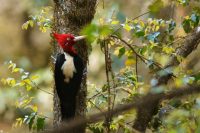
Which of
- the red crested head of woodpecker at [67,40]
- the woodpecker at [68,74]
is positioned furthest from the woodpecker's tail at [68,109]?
the red crested head of woodpecker at [67,40]

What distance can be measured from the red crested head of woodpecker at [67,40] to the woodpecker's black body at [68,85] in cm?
4

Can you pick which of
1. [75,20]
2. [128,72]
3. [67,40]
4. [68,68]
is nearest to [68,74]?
[68,68]

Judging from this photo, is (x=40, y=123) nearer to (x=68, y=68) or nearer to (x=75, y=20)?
(x=68, y=68)

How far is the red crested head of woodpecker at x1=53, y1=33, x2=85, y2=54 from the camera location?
2.64 m

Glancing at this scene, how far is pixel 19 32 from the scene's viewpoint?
831 cm

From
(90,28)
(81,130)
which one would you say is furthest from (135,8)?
(90,28)

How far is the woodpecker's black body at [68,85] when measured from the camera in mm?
2656

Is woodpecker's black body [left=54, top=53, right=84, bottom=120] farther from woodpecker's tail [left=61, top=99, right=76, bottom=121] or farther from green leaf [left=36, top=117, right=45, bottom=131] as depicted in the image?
green leaf [left=36, top=117, right=45, bottom=131]

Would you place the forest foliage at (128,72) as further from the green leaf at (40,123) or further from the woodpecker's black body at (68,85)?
the woodpecker's black body at (68,85)

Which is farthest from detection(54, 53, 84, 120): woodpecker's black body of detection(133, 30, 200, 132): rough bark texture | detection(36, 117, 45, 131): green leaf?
detection(133, 30, 200, 132): rough bark texture

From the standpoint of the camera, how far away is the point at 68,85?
2.67 metres

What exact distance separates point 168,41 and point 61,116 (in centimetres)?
91

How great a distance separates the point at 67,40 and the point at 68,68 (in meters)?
0.17

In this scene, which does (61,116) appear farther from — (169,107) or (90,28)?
(90,28)
